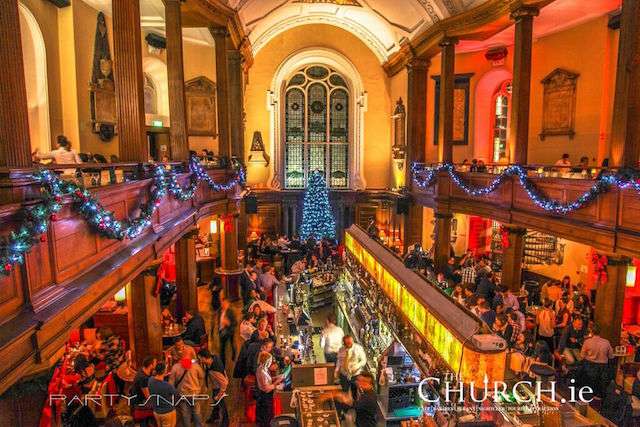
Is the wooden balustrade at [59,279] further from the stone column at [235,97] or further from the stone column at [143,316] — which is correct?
the stone column at [235,97]

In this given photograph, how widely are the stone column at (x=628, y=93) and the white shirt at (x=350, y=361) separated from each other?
586cm

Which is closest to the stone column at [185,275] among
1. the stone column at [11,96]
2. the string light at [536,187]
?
the stone column at [11,96]

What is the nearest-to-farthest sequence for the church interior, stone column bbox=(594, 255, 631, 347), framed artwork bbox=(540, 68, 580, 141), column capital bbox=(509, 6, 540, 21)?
the church interior → stone column bbox=(594, 255, 631, 347) → column capital bbox=(509, 6, 540, 21) → framed artwork bbox=(540, 68, 580, 141)

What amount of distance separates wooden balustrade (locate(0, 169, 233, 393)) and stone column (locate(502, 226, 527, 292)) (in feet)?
30.3

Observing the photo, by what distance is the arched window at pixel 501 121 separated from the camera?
60.3 ft

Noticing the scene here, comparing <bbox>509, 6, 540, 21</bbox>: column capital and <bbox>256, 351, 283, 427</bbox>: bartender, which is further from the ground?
<bbox>509, 6, 540, 21</bbox>: column capital

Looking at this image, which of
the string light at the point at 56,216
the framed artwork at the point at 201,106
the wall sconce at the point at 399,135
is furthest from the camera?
the wall sconce at the point at 399,135

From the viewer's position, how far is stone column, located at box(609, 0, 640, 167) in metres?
8.41

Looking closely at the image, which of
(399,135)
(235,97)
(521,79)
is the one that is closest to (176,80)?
(235,97)

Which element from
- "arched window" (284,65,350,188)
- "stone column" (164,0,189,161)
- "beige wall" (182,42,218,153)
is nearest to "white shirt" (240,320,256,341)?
"stone column" (164,0,189,161)

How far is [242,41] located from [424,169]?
7.92 meters

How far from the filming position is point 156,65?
17125 millimetres

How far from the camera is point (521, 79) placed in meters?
11.9

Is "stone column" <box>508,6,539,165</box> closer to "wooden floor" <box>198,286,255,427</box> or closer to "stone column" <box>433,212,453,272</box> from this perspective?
"stone column" <box>433,212,453,272</box>
